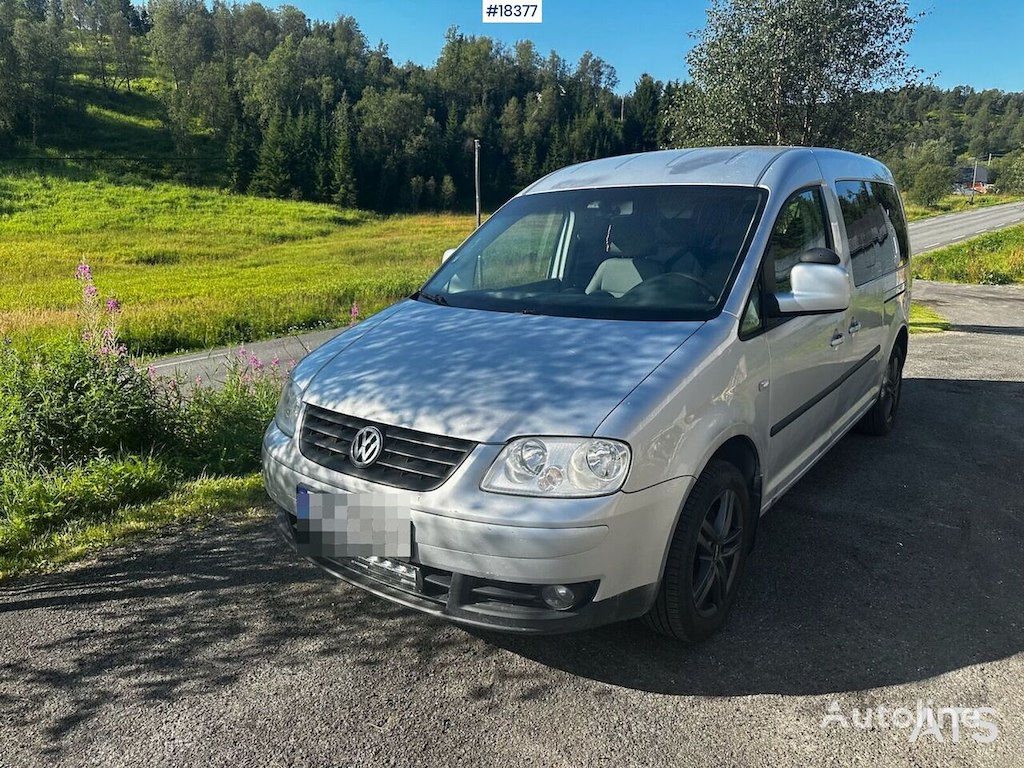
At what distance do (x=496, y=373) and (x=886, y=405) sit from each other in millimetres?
4183

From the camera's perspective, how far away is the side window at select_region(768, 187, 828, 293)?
344cm

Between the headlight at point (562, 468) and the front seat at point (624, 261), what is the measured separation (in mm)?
1174

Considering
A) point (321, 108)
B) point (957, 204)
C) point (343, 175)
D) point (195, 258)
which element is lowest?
point (195, 258)

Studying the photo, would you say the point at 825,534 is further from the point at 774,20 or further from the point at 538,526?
the point at 774,20

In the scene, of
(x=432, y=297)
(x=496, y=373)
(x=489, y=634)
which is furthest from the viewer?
(x=432, y=297)

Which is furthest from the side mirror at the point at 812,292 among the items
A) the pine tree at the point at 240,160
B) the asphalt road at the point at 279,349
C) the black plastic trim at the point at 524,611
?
the pine tree at the point at 240,160

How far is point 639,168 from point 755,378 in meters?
1.63

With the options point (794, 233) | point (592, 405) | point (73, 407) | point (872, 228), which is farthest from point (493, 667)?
point (872, 228)

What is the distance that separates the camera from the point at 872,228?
4836 mm

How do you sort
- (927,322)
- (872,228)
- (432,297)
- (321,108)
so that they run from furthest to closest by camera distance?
(321,108), (927,322), (872,228), (432,297)

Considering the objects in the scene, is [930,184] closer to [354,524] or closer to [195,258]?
[195,258]

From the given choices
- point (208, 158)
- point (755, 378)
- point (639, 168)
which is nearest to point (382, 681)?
point (755, 378)

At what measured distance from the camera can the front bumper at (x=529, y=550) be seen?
7.75 feet

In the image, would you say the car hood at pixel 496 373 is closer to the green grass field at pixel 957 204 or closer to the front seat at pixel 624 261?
the front seat at pixel 624 261
